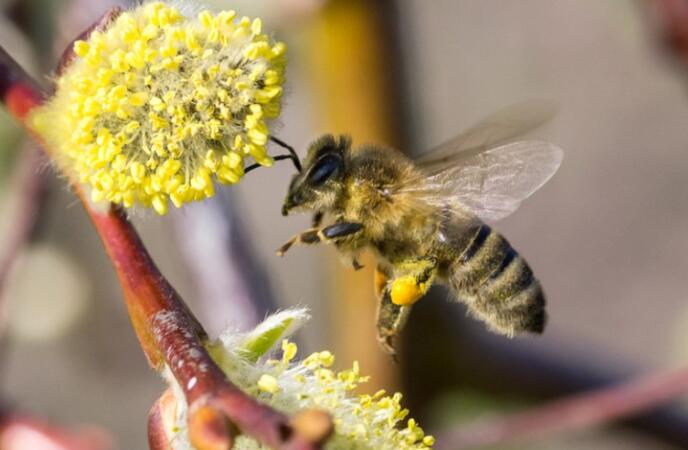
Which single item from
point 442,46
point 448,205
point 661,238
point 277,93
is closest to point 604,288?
point 661,238

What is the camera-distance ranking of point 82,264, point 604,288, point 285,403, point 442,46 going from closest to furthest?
point 285,403
point 82,264
point 604,288
point 442,46

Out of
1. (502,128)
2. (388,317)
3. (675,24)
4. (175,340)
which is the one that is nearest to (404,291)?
(388,317)

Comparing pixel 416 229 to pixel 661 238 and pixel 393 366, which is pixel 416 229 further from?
pixel 661 238

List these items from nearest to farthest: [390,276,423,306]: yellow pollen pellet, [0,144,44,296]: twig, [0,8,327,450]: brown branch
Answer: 1. [0,8,327,450]: brown branch
2. [390,276,423,306]: yellow pollen pellet
3. [0,144,44,296]: twig

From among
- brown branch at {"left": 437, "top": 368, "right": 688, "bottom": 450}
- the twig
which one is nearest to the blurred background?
the twig

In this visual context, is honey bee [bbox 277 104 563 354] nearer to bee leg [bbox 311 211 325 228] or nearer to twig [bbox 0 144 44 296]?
bee leg [bbox 311 211 325 228]

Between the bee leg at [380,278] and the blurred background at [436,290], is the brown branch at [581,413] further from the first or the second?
the bee leg at [380,278]
